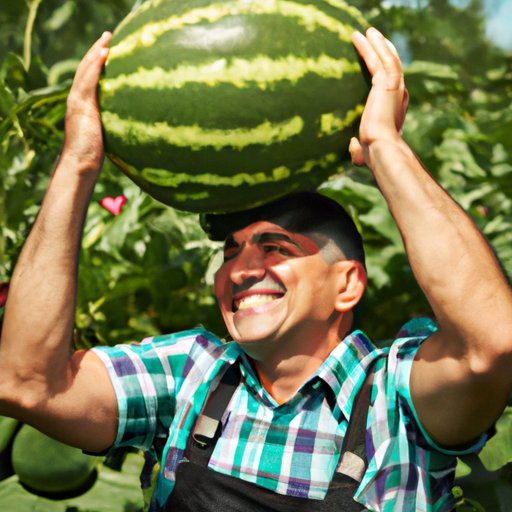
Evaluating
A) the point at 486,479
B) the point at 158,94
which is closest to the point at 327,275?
the point at 158,94

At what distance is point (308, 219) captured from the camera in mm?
1739

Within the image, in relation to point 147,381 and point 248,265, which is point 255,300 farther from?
point 147,381

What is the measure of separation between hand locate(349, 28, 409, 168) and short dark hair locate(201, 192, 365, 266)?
18cm

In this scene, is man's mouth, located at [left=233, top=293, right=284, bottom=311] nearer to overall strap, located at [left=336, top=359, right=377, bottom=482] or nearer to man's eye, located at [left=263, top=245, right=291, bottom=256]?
man's eye, located at [left=263, top=245, right=291, bottom=256]

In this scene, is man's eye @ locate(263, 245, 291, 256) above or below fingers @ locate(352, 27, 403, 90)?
below

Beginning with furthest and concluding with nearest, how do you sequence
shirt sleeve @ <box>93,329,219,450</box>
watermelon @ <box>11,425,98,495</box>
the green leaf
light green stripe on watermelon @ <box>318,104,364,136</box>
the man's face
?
watermelon @ <box>11,425,98,495</box> < the green leaf < shirt sleeve @ <box>93,329,219,450</box> < the man's face < light green stripe on watermelon @ <box>318,104,364,136</box>

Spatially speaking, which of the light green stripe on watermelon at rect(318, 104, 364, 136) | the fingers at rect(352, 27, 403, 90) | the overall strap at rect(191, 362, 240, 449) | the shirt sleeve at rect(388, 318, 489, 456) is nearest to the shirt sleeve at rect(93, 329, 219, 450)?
the overall strap at rect(191, 362, 240, 449)

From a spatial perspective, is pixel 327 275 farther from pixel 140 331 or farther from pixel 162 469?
pixel 140 331

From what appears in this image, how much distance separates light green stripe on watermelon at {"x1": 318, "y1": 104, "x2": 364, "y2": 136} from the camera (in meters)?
1.54

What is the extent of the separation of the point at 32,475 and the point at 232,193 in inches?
50.2

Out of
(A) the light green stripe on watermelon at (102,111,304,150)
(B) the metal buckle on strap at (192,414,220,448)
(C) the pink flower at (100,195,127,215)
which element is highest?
(A) the light green stripe on watermelon at (102,111,304,150)

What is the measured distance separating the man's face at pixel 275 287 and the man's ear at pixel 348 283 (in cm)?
1

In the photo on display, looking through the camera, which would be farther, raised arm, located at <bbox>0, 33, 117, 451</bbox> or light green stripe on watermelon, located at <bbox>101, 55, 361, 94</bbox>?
raised arm, located at <bbox>0, 33, 117, 451</bbox>

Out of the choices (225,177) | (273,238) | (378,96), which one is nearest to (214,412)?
(273,238)
